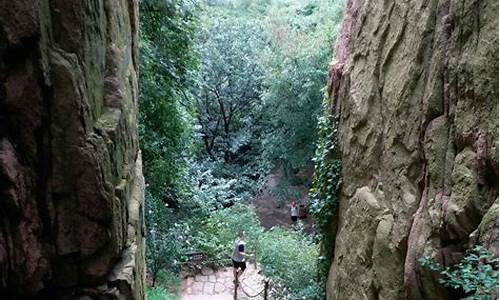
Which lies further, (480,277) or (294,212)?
(294,212)

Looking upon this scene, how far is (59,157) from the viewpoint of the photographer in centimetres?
422

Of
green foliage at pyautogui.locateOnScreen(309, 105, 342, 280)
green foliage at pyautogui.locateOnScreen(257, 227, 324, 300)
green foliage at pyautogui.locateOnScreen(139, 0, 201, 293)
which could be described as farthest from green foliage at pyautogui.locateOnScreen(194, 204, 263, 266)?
green foliage at pyautogui.locateOnScreen(309, 105, 342, 280)

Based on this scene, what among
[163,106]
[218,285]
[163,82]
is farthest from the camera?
[218,285]

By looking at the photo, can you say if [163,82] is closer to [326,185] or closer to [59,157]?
[326,185]

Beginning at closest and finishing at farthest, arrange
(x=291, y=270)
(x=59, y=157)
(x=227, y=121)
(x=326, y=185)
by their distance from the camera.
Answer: (x=59, y=157)
(x=326, y=185)
(x=291, y=270)
(x=227, y=121)

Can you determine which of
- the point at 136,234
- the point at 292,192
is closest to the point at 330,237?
the point at 136,234

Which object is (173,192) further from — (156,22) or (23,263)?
(23,263)

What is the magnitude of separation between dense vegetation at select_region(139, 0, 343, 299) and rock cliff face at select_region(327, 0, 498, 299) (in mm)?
1800

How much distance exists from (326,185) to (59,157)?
18.1 feet

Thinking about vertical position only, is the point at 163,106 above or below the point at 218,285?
above

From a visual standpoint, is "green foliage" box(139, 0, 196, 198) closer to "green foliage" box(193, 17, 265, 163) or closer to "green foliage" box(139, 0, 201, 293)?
"green foliage" box(139, 0, 201, 293)

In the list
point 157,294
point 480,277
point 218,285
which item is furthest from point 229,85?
point 480,277

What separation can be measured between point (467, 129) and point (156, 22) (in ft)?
23.0

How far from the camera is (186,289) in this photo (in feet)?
39.0
